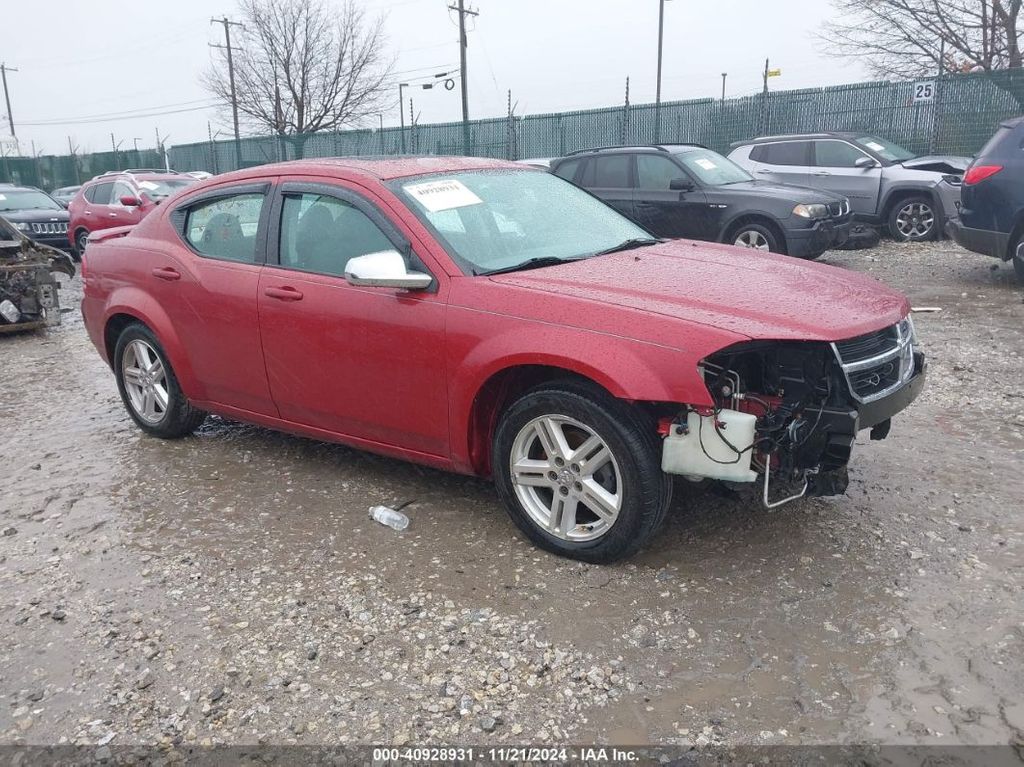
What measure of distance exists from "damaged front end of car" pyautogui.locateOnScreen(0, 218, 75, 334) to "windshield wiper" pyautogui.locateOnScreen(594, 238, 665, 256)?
748 cm

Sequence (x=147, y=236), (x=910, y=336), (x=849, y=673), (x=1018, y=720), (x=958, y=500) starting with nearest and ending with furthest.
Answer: (x=1018, y=720) < (x=849, y=673) < (x=910, y=336) < (x=958, y=500) < (x=147, y=236)

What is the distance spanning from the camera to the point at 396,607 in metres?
3.33

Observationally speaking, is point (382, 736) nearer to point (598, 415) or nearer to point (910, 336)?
point (598, 415)

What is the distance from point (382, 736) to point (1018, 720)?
194 centimetres

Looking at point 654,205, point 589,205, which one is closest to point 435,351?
Answer: point 589,205

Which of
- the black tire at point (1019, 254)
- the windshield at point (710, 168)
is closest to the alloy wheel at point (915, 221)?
the windshield at point (710, 168)

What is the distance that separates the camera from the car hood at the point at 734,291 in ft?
10.4

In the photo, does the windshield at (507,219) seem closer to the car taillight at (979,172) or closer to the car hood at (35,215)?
the car taillight at (979,172)

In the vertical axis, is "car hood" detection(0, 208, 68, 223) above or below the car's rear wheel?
above

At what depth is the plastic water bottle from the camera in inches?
158

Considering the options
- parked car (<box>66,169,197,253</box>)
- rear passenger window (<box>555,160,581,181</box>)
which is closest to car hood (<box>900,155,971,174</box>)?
rear passenger window (<box>555,160,581,181</box>)

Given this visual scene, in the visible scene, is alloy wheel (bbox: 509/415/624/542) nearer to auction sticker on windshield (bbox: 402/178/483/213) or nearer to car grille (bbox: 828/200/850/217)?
auction sticker on windshield (bbox: 402/178/483/213)

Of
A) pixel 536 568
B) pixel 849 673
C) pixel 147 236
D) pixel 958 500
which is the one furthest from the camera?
pixel 147 236

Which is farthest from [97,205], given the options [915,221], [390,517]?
[390,517]
